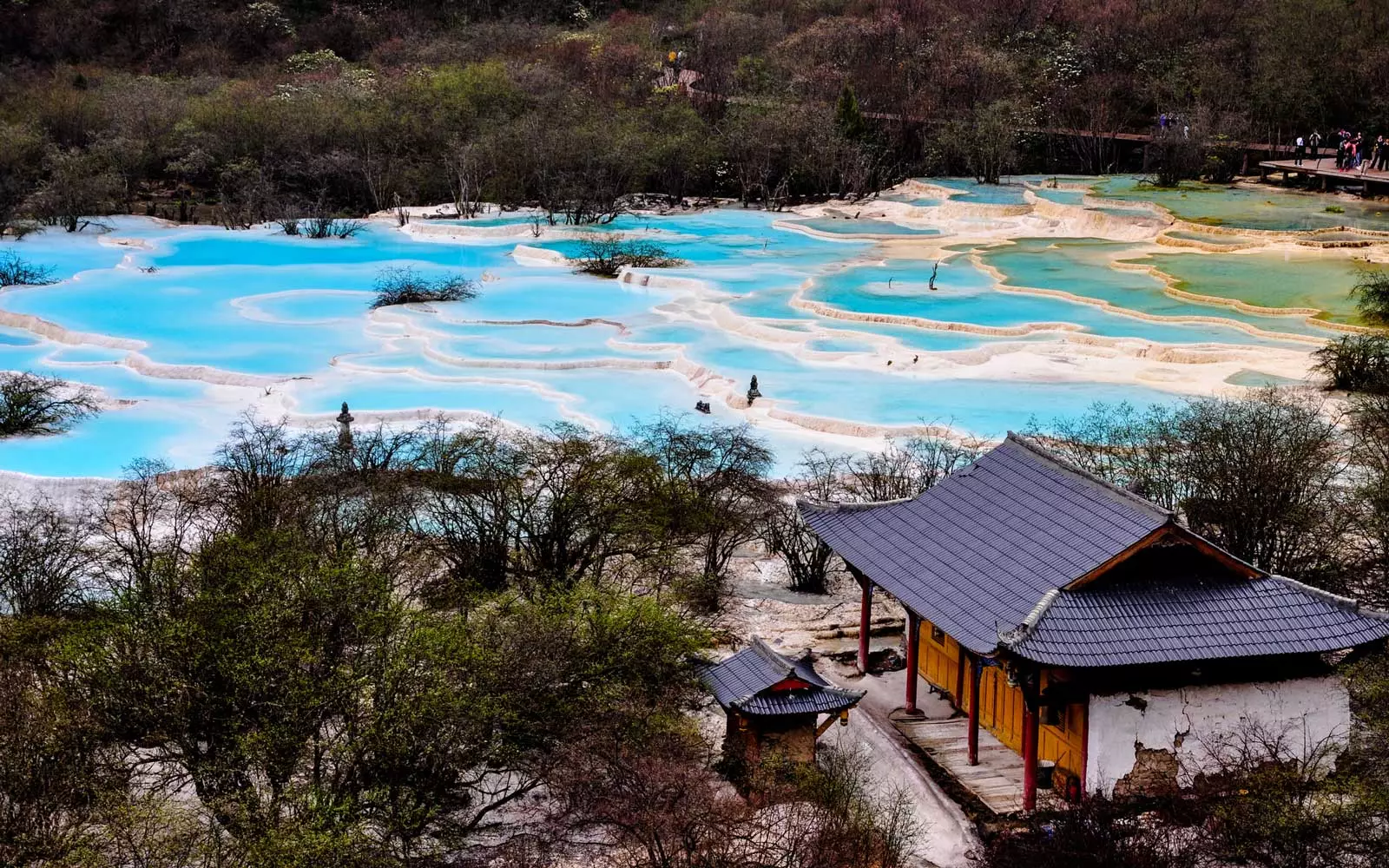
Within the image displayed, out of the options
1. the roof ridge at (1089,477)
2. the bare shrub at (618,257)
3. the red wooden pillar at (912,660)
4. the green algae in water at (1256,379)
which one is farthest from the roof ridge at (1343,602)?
the bare shrub at (618,257)

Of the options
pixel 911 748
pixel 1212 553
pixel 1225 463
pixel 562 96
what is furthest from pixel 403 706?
pixel 562 96

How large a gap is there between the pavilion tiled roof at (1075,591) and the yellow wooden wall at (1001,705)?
2.04 feet

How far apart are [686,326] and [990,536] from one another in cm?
2085

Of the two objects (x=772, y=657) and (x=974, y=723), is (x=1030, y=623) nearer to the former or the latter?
(x=974, y=723)

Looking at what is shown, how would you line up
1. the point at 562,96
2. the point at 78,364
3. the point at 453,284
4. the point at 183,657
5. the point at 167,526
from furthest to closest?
1. the point at 562,96
2. the point at 453,284
3. the point at 78,364
4. the point at 167,526
5. the point at 183,657

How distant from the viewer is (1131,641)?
12.1 meters

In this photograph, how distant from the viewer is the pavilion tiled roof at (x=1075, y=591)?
39.8 feet

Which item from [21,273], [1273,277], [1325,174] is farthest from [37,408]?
[1325,174]

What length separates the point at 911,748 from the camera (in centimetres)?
1395

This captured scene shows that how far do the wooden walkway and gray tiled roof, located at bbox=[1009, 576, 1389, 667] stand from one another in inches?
69.6

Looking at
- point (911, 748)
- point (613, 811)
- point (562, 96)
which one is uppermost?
point (562, 96)

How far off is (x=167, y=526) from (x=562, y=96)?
1581 inches

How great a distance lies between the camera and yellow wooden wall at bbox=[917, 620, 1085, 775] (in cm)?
1257

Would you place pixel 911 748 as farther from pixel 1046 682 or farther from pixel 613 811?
pixel 613 811
